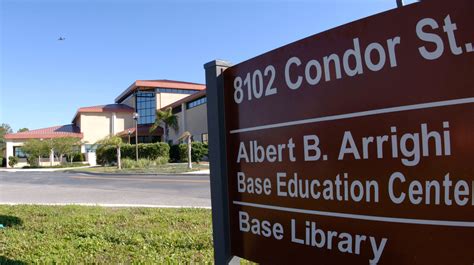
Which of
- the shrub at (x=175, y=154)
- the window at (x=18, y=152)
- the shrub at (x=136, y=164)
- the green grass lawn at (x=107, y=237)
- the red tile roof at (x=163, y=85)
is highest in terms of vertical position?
the red tile roof at (x=163, y=85)

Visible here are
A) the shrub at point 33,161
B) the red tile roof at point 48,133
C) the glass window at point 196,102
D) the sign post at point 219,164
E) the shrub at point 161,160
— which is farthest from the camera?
the red tile roof at point 48,133

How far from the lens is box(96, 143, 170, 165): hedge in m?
37.6

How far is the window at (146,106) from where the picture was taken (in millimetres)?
56656

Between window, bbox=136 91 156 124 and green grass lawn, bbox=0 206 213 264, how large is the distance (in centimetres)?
4924

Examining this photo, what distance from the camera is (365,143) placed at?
1850mm

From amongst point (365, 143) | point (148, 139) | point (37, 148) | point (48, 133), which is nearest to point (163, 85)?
point (148, 139)

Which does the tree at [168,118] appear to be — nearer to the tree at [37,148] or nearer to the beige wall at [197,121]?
the beige wall at [197,121]

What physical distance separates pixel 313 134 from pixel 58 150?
51639 mm

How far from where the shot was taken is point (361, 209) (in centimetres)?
189

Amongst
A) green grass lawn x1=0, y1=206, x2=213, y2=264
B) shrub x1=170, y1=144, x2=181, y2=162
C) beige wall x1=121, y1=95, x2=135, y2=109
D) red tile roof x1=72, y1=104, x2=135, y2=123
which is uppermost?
beige wall x1=121, y1=95, x2=135, y2=109

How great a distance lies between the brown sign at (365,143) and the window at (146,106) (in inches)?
2168

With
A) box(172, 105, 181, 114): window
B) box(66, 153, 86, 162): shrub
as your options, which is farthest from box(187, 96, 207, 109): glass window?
box(66, 153, 86, 162): shrub

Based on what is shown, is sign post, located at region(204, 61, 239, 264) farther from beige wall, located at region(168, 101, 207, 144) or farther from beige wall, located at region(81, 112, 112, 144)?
beige wall, located at region(81, 112, 112, 144)

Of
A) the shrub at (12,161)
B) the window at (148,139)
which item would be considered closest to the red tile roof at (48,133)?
the shrub at (12,161)
